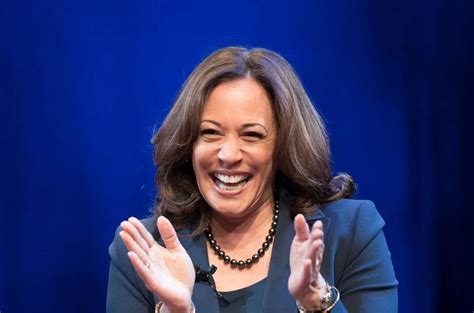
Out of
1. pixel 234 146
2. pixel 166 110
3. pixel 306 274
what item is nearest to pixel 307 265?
pixel 306 274

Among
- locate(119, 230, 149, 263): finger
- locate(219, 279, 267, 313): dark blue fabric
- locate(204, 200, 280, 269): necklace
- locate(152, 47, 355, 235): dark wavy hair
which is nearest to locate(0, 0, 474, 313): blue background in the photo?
locate(152, 47, 355, 235): dark wavy hair

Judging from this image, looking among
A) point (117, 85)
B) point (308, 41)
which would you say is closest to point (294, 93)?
point (308, 41)

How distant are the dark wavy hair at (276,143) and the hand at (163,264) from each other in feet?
0.88

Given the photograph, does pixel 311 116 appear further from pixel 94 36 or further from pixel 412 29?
pixel 94 36

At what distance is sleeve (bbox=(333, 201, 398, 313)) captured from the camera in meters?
1.72

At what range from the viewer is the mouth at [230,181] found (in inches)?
68.9

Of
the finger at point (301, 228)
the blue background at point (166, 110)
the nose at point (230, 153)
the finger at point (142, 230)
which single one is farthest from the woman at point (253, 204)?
the blue background at point (166, 110)

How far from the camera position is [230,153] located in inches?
67.2

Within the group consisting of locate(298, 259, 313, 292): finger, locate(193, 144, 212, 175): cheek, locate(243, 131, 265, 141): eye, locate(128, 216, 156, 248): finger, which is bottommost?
locate(298, 259, 313, 292): finger

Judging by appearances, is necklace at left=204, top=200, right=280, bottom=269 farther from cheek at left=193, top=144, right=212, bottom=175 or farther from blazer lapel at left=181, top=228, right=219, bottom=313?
cheek at left=193, top=144, right=212, bottom=175

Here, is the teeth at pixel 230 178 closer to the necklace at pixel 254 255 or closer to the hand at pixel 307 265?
the necklace at pixel 254 255

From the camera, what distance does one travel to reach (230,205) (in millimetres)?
1762

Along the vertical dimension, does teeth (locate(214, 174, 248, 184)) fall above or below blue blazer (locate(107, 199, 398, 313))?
above

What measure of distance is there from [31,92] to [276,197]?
810mm
